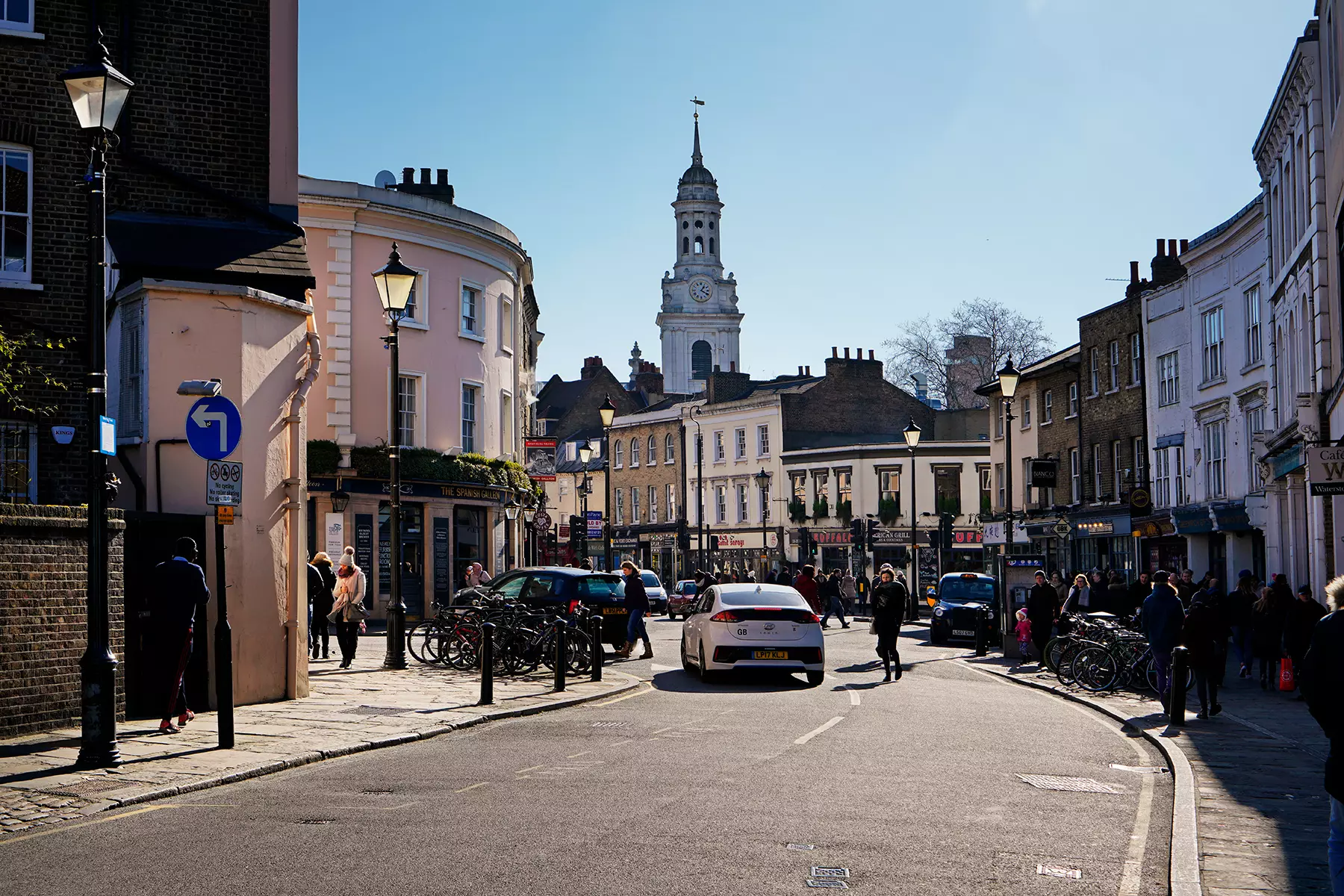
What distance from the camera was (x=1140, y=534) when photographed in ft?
133

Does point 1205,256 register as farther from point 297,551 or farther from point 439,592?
point 297,551

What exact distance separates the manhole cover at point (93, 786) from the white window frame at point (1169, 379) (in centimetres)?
3413

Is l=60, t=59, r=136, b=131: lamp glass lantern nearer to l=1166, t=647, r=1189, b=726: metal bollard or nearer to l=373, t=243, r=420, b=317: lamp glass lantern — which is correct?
l=373, t=243, r=420, b=317: lamp glass lantern

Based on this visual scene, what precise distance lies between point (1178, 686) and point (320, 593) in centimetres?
1292

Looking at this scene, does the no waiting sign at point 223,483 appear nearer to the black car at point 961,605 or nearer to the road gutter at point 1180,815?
the road gutter at point 1180,815

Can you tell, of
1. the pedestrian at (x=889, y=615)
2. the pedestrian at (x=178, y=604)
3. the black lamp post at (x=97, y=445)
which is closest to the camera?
the black lamp post at (x=97, y=445)

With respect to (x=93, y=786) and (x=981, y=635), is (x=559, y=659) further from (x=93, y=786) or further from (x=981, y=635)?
(x=981, y=635)

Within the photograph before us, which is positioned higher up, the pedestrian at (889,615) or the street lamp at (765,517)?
the street lamp at (765,517)

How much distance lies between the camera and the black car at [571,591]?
82.5 ft

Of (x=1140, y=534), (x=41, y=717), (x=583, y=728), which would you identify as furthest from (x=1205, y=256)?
A: (x=41, y=717)

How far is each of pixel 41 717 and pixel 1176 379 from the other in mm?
33432

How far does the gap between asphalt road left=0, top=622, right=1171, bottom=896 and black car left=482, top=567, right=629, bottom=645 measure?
395 inches

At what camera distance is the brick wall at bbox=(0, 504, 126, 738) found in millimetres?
12602

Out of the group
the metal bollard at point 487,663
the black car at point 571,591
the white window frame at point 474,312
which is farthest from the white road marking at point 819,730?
the white window frame at point 474,312
